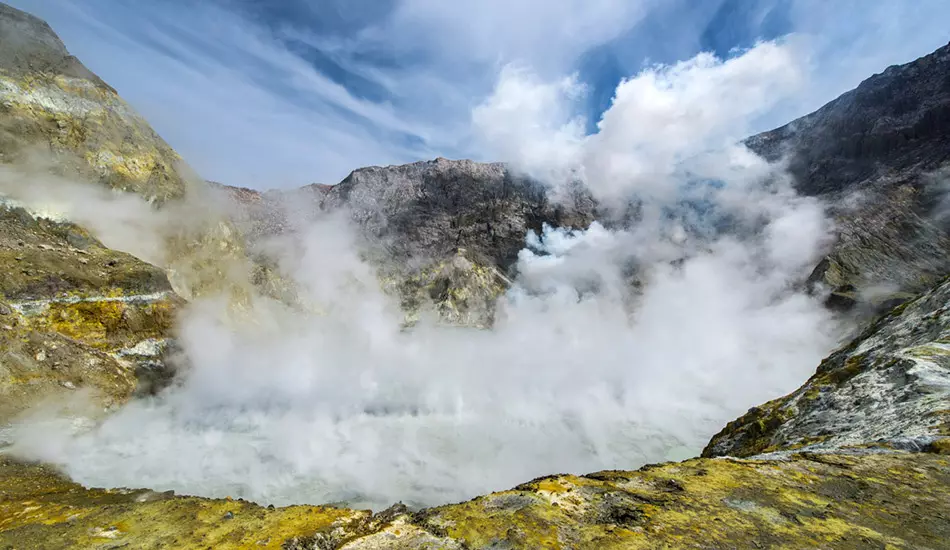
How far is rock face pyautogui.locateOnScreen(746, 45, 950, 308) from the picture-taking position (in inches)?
3752

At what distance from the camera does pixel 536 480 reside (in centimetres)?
863

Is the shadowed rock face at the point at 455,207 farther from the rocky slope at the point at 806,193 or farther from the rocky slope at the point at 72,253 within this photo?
the rocky slope at the point at 72,253

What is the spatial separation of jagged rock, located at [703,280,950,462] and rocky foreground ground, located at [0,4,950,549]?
0.25 feet

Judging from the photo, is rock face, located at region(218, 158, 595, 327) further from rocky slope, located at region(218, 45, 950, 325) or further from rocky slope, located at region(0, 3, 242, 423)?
rocky slope, located at region(0, 3, 242, 423)

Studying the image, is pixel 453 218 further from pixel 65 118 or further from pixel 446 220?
pixel 65 118

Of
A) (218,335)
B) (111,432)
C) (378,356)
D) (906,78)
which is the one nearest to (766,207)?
(906,78)

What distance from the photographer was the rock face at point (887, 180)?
313 feet

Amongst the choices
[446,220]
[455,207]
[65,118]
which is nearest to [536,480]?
[65,118]

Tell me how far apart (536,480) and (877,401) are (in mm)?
11676

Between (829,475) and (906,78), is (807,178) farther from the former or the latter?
(829,475)

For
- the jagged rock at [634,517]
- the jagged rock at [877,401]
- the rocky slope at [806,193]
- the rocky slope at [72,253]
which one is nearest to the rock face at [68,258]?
the rocky slope at [72,253]

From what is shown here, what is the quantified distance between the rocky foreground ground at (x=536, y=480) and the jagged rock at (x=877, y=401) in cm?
8

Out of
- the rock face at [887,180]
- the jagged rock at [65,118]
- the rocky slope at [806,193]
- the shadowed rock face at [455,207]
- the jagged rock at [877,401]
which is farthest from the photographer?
the shadowed rock face at [455,207]

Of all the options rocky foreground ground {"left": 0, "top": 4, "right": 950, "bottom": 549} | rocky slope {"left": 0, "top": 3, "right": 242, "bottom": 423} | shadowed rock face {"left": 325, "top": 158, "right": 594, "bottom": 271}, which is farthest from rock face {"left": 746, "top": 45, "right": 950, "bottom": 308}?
rocky slope {"left": 0, "top": 3, "right": 242, "bottom": 423}
